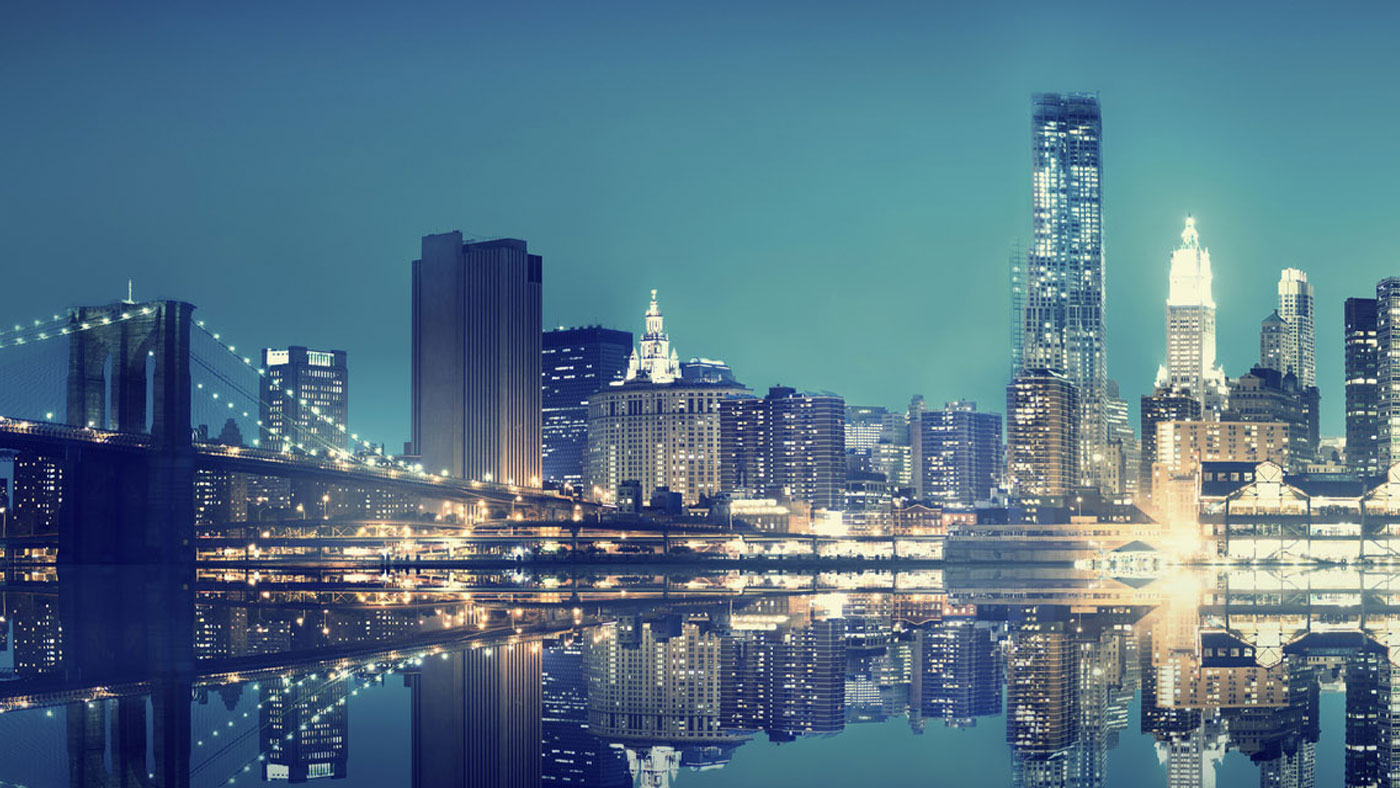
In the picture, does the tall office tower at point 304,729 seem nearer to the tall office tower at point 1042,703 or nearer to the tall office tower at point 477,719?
the tall office tower at point 477,719

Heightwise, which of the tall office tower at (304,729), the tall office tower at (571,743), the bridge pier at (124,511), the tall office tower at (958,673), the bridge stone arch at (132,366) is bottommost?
the tall office tower at (958,673)

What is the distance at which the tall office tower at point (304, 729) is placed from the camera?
955 inches

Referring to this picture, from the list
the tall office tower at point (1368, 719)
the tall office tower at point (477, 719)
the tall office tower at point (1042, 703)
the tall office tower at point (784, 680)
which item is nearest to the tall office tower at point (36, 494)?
the tall office tower at point (784, 680)

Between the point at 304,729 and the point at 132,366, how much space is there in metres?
77.6

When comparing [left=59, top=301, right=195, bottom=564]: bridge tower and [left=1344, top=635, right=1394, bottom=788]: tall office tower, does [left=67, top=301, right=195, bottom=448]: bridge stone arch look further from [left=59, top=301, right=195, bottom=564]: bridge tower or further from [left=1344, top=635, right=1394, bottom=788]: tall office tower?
[left=1344, top=635, right=1394, bottom=788]: tall office tower

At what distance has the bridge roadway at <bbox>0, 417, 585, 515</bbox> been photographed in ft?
285

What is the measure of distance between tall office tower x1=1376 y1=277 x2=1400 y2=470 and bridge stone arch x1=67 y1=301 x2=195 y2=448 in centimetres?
13756

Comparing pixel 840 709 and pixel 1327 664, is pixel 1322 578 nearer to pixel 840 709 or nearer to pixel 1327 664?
pixel 1327 664

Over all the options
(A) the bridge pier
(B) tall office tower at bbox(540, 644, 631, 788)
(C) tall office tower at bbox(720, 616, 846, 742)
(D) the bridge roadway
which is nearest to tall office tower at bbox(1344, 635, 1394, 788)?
(C) tall office tower at bbox(720, 616, 846, 742)

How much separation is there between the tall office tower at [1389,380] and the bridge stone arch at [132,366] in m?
138

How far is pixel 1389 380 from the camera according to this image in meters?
196

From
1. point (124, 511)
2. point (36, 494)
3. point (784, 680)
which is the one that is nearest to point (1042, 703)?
point (784, 680)

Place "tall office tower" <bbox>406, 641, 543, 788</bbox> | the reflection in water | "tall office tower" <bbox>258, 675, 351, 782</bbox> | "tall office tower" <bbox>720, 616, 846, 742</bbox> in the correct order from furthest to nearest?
1. "tall office tower" <bbox>720, 616, 846, 742</bbox>
2. the reflection in water
3. "tall office tower" <bbox>258, 675, 351, 782</bbox>
4. "tall office tower" <bbox>406, 641, 543, 788</bbox>

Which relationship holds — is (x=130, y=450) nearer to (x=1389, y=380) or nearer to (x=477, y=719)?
(x=477, y=719)
